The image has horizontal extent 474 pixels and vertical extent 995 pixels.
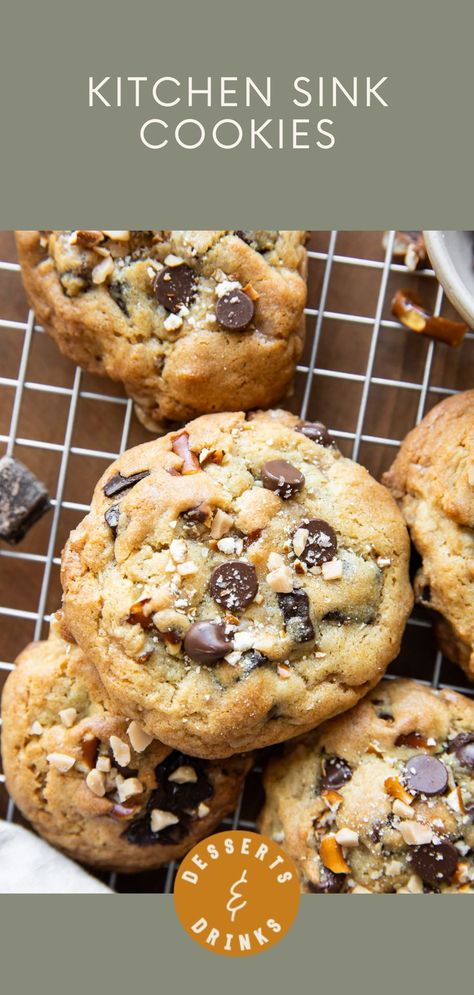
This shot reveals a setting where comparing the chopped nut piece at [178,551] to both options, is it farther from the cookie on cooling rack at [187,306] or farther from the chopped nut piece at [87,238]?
the chopped nut piece at [87,238]

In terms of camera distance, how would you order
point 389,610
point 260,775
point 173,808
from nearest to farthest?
point 389,610 < point 173,808 < point 260,775

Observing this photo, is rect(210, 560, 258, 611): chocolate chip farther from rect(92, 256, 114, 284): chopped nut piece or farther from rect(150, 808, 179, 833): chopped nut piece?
rect(92, 256, 114, 284): chopped nut piece

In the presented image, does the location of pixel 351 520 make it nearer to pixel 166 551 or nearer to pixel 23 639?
pixel 166 551

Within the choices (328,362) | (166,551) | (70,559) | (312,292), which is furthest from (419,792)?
(312,292)

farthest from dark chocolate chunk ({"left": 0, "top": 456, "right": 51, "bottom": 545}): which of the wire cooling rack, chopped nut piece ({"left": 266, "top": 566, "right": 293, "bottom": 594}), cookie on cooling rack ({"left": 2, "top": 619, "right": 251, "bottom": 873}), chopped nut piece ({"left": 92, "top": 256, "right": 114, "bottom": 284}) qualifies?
chopped nut piece ({"left": 266, "top": 566, "right": 293, "bottom": 594})

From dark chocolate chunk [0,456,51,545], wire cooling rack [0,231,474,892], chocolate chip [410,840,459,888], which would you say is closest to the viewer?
chocolate chip [410,840,459,888]
